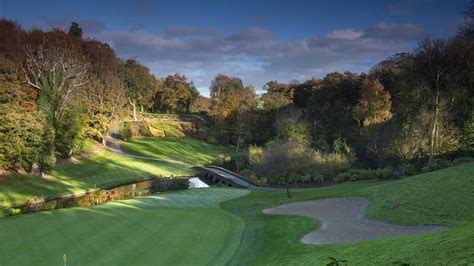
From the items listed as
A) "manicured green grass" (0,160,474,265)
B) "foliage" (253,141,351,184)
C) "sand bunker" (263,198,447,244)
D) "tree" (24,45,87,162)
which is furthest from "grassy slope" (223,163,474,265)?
"tree" (24,45,87,162)

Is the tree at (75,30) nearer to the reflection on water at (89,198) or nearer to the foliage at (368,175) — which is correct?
the reflection on water at (89,198)

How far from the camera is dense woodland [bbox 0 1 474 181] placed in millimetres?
33156

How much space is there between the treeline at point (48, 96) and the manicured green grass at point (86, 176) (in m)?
1.98

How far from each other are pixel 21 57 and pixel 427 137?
4390cm

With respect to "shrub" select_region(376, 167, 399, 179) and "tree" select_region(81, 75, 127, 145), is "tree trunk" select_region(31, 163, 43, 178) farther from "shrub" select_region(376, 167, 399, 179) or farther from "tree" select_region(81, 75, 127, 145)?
"shrub" select_region(376, 167, 399, 179)

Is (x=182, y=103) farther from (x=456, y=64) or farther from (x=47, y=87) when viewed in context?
(x=456, y=64)

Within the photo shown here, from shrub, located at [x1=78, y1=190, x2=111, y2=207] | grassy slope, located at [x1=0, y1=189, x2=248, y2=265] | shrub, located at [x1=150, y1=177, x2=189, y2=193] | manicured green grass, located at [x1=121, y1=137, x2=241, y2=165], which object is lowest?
shrub, located at [x1=78, y1=190, x2=111, y2=207]

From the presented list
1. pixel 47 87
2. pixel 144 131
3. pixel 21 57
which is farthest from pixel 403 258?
pixel 144 131

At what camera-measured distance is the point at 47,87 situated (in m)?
42.2

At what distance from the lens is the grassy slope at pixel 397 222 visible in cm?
798

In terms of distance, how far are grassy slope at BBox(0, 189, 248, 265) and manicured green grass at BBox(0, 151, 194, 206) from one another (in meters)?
14.5

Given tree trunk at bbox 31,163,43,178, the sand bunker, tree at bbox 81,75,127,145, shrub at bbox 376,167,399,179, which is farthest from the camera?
tree at bbox 81,75,127,145

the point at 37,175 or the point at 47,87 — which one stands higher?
the point at 47,87

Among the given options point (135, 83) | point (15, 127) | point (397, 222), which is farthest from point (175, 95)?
point (397, 222)
